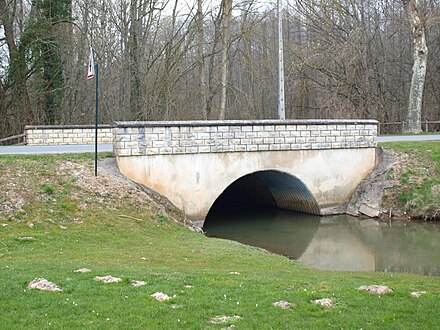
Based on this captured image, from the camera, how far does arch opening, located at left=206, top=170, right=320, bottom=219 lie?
22.2 metres

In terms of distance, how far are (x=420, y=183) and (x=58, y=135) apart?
45.0 feet

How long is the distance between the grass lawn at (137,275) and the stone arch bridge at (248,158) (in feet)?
5.89

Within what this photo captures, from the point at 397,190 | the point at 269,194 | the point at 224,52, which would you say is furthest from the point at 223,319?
the point at 224,52

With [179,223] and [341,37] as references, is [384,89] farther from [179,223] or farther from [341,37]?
[179,223]

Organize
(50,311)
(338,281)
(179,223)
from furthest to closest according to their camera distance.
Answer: (179,223), (338,281), (50,311)

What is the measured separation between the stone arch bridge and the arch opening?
6cm

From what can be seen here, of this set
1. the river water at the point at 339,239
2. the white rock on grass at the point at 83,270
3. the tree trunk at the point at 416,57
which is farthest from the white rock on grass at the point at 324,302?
the tree trunk at the point at 416,57

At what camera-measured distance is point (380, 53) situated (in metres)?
38.7

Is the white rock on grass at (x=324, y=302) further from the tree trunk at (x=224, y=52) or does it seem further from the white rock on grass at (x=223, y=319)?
the tree trunk at (x=224, y=52)

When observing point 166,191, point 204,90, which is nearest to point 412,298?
point 166,191

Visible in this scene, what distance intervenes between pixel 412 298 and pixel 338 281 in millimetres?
1726

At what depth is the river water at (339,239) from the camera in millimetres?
14570

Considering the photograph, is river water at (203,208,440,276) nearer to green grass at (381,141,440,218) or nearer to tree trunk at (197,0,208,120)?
green grass at (381,141,440,218)

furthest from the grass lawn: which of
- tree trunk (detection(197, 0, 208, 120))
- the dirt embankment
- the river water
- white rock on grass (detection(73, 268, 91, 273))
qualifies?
tree trunk (detection(197, 0, 208, 120))
